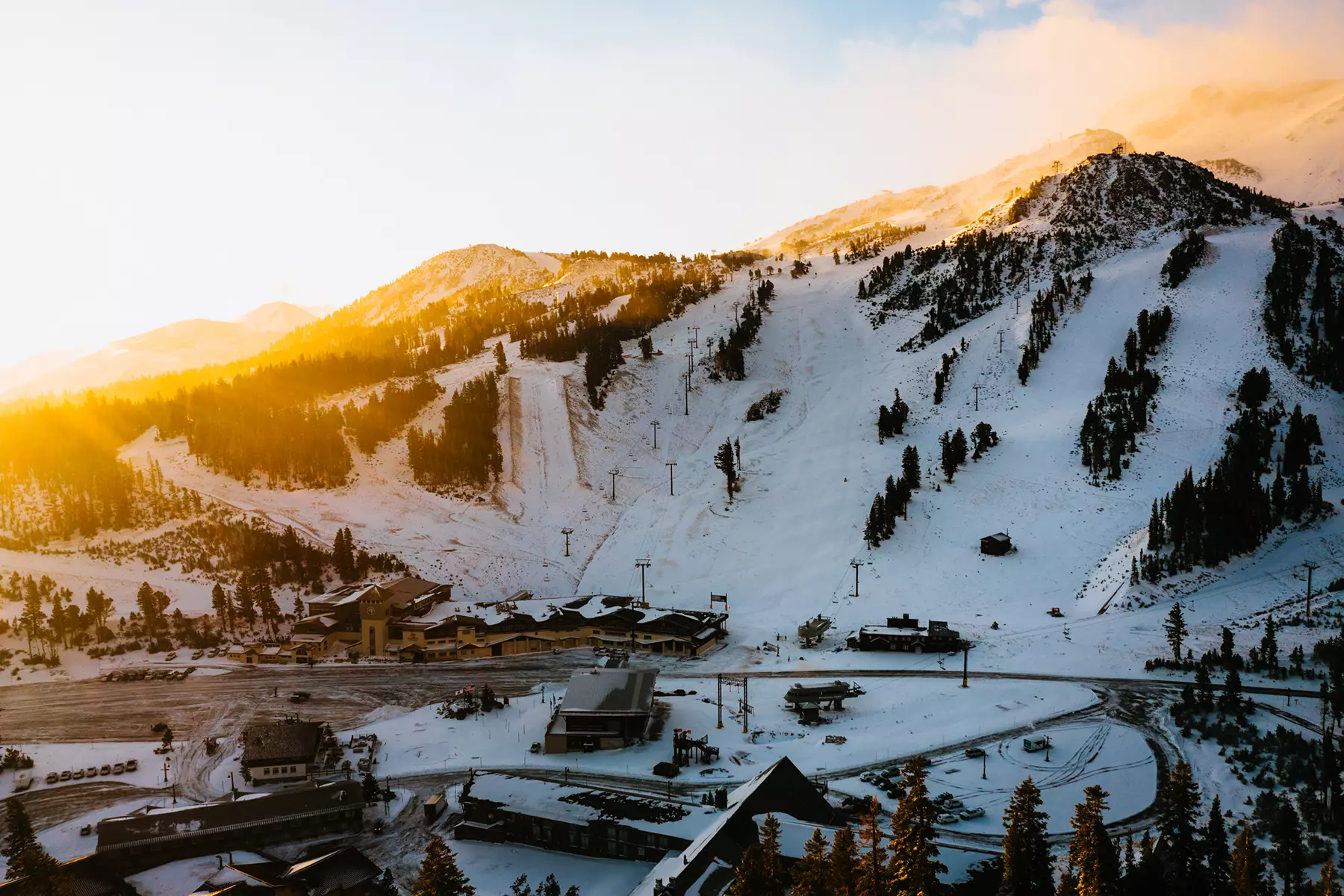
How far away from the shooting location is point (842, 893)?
2838 cm

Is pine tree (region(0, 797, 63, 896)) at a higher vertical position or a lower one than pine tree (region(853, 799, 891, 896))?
lower

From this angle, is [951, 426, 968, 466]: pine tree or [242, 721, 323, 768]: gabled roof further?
[951, 426, 968, 466]: pine tree

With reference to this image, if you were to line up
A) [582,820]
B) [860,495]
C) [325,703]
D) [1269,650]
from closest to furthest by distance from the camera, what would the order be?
[582,820], [1269,650], [325,703], [860,495]

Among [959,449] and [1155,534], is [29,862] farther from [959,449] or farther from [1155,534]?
[959,449]

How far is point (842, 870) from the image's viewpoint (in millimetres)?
28688

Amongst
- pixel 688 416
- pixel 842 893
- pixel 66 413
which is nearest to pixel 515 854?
pixel 842 893

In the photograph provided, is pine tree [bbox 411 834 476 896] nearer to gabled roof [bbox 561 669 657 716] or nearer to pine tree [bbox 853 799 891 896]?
pine tree [bbox 853 799 891 896]

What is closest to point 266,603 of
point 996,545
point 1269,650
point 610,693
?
point 610,693

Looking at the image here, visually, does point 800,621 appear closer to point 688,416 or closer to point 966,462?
point 966,462

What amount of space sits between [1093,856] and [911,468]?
239 feet

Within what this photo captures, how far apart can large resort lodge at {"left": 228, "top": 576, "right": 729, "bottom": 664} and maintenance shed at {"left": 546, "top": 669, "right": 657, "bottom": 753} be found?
17.6m

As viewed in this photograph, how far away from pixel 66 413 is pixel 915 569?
12697cm

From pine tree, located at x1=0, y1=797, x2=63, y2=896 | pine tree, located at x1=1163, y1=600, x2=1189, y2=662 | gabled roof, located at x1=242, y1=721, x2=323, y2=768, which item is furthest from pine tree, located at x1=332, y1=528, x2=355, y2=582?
pine tree, located at x1=1163, y1=600, x2=1189, y2=662

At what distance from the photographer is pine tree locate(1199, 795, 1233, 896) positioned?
1260 inches
